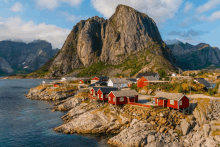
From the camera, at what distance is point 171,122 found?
135 ft

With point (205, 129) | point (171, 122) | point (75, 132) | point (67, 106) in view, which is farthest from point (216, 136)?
point (67, 106)

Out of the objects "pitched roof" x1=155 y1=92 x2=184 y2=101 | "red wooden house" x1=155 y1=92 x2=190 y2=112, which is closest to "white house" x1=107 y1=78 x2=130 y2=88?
"pitched roof" x1=155 y1=92 x2=184 y2=101

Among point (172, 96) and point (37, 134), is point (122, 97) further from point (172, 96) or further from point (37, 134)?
point (37, 134)

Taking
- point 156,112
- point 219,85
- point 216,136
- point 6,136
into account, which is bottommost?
point 6,136

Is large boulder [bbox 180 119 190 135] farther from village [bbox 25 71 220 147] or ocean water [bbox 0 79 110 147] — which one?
ocean water [bbox 0 79 110 147]

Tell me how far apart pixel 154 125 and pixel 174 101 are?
28.8ft

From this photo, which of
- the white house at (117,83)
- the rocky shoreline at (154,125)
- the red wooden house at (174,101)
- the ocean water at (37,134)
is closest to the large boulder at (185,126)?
the rocky shoreline at (154,125)

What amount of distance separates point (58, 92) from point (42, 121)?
43565mm

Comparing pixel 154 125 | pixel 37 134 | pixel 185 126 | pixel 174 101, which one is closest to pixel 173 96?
pixel 174 101

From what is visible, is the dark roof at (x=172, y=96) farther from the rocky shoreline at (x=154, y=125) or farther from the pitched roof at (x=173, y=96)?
Result: the rocky shoreline at (x=154, y=125)

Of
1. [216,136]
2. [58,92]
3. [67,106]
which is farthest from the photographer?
[58,92]

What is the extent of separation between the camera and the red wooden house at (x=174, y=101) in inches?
1711

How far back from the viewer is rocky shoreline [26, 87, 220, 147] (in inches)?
1393

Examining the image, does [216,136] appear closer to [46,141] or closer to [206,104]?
[206,104]
